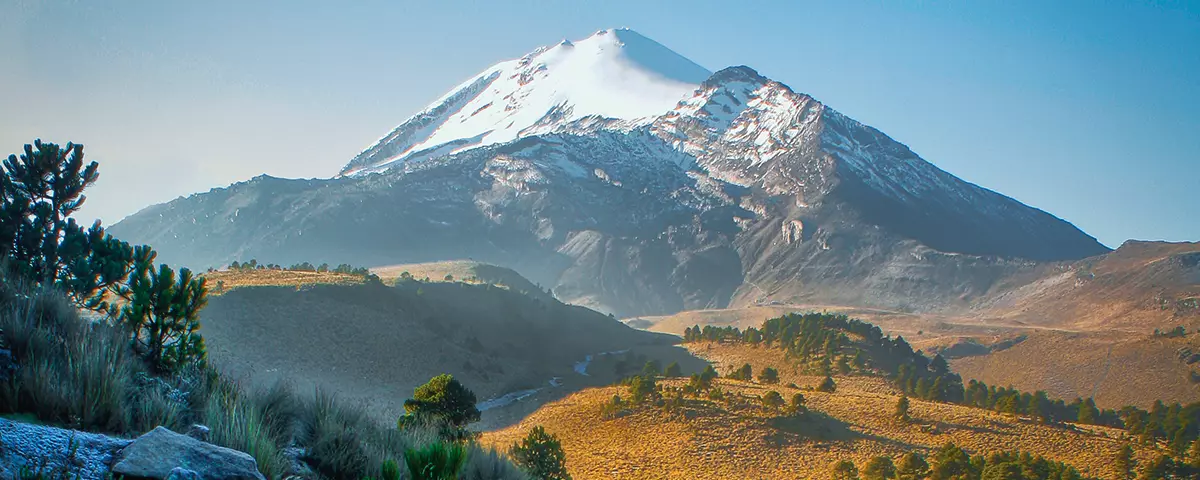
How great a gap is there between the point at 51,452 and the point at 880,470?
24.6 metres

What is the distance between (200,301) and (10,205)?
7.54 m

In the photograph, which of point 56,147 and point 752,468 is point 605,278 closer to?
point 752,468

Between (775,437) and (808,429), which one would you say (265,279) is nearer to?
(775,437)

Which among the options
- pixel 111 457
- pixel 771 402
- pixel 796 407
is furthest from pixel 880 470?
pixel 111 457

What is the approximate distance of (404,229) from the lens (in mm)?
181375

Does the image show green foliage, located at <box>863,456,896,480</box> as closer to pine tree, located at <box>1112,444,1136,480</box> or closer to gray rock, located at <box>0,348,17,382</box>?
pine tree, located at <box>1112,444,1136,480</box>

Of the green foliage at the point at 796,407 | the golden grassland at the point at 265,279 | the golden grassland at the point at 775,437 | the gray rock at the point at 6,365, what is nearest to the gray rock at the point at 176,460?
the gray rock at the point at 6,365

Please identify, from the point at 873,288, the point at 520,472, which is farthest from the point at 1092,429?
the point at 873,288

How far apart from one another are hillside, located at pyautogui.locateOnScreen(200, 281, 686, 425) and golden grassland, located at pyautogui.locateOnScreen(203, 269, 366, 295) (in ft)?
3.93

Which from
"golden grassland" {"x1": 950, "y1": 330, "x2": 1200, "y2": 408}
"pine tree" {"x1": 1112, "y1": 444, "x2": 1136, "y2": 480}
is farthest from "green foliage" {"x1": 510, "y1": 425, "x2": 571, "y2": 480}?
"golden grassland" {"x1": 950, "y1": 330, "x2": 1200, "y2": 408}

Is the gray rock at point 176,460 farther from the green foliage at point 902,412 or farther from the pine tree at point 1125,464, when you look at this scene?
the green foliage at point 902,412

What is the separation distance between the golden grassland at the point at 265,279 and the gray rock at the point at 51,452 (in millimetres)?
45948

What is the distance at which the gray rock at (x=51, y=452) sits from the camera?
3766 millimetres

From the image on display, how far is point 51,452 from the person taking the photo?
3.98m
